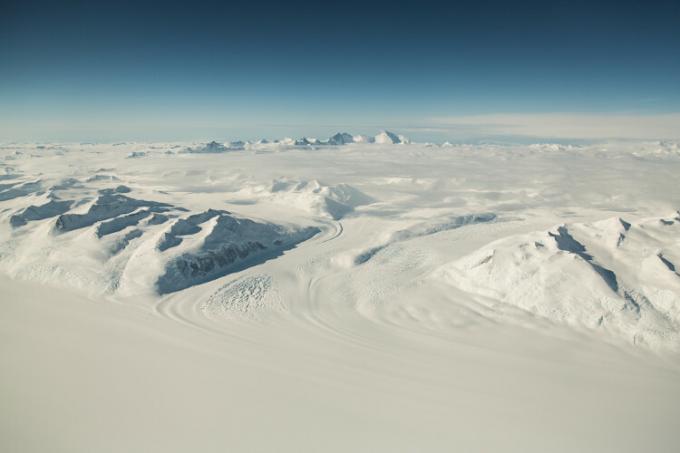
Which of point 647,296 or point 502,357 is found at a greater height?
point 647,296

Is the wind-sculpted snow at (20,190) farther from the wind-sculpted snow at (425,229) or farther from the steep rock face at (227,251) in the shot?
the wind-sculpted snow at (425,229)

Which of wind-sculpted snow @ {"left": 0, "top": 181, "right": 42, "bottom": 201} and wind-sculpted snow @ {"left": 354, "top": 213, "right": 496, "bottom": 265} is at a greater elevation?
wind-sculpted snow @ {"left": 0, "top": 181, "right": 42, "bottom": 201}

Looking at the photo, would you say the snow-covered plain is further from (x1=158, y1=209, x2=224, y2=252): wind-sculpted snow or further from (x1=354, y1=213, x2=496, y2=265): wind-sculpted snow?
(x1=354, y1=213, x2=496, y2=265): wind-sculpted snow

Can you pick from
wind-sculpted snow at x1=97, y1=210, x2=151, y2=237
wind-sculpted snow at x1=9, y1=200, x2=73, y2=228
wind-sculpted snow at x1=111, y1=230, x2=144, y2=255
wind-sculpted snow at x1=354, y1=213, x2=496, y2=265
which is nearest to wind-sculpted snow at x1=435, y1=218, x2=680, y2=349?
wind-sculpted snow at x1=354, y1=213, x2=496, y2=265

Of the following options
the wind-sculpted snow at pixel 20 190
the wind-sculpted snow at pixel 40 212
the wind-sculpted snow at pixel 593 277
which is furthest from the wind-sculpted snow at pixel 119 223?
the wind-sculpted snow at pixel 20 190

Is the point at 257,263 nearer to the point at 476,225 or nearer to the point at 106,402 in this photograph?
the point at 106,402

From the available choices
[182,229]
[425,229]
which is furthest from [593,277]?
[182,229]

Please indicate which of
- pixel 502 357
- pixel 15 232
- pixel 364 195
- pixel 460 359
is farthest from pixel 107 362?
pixel 364 195
